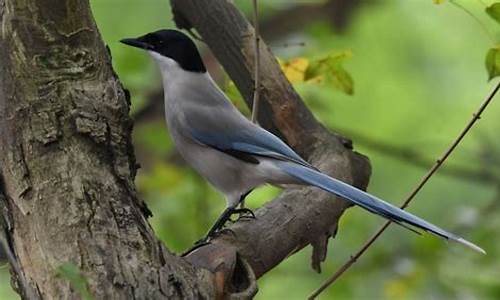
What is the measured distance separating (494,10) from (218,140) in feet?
3.13

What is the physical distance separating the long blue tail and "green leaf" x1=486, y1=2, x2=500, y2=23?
0.54 metres

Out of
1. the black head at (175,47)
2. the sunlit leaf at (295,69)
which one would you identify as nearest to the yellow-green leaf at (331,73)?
the sunlit leaf at (295,69)

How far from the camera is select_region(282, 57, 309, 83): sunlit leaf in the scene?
3615 mm

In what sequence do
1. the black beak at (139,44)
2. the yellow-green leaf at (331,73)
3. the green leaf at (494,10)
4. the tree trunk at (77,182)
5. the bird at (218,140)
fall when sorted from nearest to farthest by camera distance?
the tree trunk at (77,182)
the green leaf at (494,10)
the bird at (218,140)
the yellow-green leaf at (331,73)
the black beak at (139,44)

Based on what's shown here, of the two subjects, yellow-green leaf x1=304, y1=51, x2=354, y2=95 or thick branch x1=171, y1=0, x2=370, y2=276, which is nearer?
thick branch x1=171, y1=0, x2=370, y2=276

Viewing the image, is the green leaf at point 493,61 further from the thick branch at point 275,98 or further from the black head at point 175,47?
the black head at point 175,47

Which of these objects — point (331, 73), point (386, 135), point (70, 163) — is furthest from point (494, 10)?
point (386, 135)

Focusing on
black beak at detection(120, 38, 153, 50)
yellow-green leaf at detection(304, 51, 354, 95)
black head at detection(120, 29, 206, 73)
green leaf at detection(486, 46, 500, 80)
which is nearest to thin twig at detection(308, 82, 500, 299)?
green leaf at detection(486, 46, 500, 80)

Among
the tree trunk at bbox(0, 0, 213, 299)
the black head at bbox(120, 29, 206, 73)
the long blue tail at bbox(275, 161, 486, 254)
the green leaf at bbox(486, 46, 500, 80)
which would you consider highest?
the tree trunk at bbox(0, 0, 213, 299)

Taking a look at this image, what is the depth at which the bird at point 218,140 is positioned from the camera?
319cm

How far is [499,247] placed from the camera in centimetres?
503

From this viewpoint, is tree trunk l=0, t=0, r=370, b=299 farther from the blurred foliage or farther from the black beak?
the blurred foliage

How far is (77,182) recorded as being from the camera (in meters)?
2.49

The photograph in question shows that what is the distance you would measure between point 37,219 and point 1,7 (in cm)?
51
